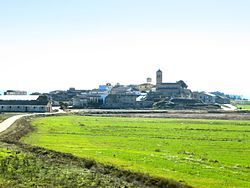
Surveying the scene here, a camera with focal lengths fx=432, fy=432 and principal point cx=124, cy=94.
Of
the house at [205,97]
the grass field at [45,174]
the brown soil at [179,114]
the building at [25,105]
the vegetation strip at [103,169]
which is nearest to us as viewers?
the vegetation strip at [103,169]

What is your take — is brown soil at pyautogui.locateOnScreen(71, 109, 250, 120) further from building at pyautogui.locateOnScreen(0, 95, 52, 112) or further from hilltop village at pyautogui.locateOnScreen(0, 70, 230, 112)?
hilltop village at pyautogui.locateOnScreen(0, 70, 230, 112)

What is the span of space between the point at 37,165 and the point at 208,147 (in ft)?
51.6

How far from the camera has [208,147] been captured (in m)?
38.1

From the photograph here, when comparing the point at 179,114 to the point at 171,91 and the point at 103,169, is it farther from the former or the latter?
the point at 103,169

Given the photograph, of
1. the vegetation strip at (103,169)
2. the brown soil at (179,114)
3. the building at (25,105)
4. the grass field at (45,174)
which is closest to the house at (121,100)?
the brown soil at (179,114)

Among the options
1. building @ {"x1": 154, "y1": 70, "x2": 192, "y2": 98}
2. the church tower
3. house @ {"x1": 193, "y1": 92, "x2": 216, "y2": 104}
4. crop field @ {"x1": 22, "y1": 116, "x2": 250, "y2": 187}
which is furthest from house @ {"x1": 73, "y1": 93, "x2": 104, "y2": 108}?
crop field @ {"x1": 22, "y1": 116, "x2": 250, "y2": 187}

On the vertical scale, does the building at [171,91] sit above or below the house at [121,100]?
above

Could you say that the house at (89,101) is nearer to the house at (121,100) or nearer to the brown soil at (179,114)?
the house at (121,100)

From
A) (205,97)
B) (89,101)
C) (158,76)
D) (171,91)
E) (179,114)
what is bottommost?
(179,114)

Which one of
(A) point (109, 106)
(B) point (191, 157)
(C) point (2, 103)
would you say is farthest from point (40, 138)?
(A) point (109, 106)

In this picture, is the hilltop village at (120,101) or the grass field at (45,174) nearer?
the grass field at (45,174)

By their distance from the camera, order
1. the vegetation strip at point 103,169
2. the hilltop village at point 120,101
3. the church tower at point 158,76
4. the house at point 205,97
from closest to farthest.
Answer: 1. the vegetation strip at point 103,169
2. the hilltop village at point 120,101
3. the house at point 205,97
4. the church tower at point 158,76

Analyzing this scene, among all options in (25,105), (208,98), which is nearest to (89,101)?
(25,105)

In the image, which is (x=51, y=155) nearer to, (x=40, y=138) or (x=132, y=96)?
(x=40, y=138)
